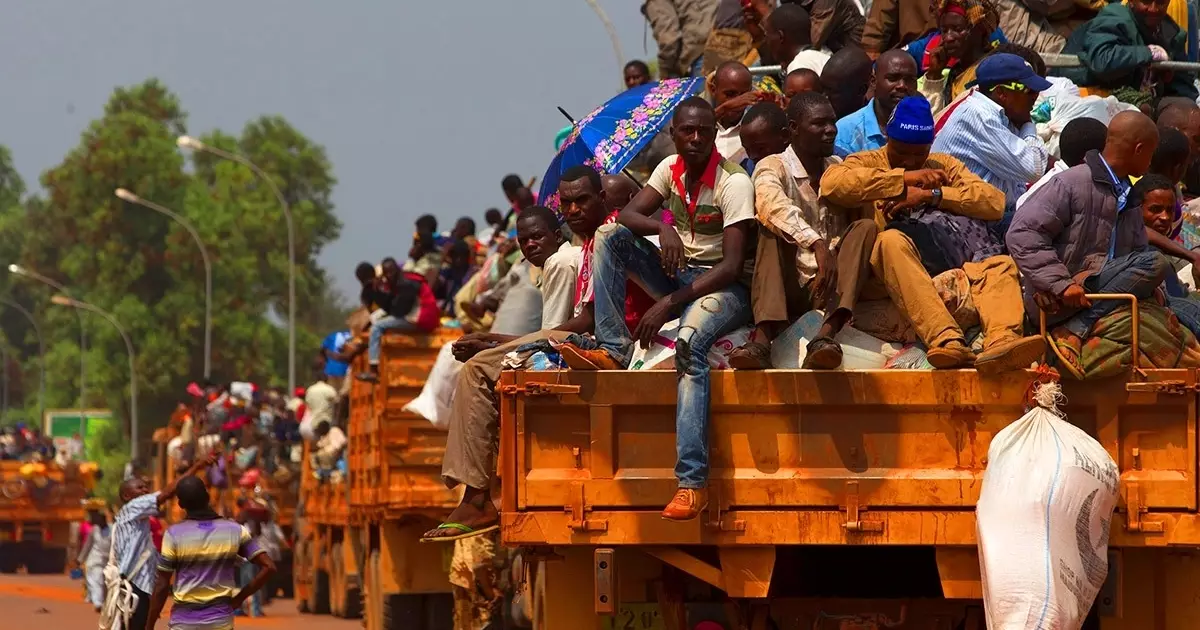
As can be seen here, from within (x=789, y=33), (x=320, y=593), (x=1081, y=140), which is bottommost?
(x=320, y=593)

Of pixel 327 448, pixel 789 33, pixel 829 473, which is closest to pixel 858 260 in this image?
pixel 829 473

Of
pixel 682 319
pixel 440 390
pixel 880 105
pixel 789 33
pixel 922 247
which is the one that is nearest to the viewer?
pixel 682 319

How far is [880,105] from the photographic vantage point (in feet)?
32.7

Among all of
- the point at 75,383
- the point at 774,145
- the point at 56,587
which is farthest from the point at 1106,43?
the point at 75,383

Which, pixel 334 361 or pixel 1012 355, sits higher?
pixel 334 361

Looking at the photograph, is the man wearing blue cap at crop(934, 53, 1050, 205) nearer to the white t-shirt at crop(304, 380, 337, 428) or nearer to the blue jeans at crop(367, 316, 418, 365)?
the blue jeans at crop(367, 316, 418, 365)

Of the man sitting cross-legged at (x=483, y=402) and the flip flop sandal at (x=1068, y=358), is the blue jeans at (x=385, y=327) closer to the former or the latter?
the man sitting cross-legged at (x=483, y=402)

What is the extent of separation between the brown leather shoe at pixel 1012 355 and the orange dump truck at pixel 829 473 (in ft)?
0.25

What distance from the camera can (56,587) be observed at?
33938 millimetres

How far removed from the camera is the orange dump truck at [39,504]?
39.2 meters

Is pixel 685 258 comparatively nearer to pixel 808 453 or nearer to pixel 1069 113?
pixel 808 453

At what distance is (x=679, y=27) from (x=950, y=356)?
9.00 m

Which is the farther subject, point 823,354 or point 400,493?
point 400,493

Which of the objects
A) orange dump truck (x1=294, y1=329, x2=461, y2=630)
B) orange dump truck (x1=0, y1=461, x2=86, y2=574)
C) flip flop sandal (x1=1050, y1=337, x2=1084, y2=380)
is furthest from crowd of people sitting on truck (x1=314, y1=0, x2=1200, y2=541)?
orange dump truck (x1=0, y1=461, x2=86, y2=574)
